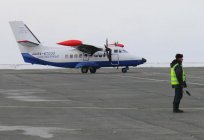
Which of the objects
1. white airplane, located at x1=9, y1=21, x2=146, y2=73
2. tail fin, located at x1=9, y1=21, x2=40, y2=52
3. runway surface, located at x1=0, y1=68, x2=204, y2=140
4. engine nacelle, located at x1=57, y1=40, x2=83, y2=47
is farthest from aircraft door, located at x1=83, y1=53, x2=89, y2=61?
runway surface, located at x1=0, y1=68, x2=204, y2=140

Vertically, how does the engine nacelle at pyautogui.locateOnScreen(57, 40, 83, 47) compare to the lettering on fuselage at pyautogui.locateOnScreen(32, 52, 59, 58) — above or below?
above

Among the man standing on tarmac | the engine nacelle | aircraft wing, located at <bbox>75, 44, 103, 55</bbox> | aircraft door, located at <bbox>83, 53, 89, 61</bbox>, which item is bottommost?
the man standing on tarmac

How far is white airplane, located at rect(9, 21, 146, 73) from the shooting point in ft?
192

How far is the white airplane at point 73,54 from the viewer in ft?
192

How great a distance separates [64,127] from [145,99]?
1014cm

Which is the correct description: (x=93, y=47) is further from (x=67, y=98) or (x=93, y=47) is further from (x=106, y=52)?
(x=67, y=98)

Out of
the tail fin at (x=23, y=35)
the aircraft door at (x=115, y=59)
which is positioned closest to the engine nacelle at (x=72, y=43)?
the aircraft door at (x=115, y=59)

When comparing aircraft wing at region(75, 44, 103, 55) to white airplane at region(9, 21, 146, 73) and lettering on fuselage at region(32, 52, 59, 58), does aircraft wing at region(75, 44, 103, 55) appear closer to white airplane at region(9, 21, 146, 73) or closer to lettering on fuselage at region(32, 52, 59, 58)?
white airplane at region(9, 21, 146, 73)

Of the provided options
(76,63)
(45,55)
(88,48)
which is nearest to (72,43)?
(88,48)

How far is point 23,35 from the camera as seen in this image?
62688 mm

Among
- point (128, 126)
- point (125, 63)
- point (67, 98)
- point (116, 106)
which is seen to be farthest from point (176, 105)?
point (125, 63)

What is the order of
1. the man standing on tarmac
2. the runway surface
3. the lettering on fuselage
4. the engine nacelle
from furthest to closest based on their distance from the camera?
the lettering on fuselage
the engine nacelle
the man standing on tarmac
the runway surface

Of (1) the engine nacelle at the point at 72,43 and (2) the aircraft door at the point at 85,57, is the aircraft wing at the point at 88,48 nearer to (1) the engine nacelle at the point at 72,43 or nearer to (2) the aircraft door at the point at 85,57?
(2) the aircraft door at the point at 85,57

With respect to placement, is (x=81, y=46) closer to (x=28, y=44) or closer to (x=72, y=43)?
(x=72, y=43)
